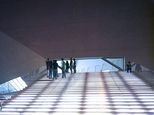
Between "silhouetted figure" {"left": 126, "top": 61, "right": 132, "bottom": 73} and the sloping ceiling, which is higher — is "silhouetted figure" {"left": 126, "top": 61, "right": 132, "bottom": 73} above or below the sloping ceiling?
below

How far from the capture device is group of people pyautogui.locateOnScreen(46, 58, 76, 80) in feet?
48.7

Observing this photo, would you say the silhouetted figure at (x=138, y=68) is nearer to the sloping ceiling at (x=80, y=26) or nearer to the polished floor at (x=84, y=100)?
the sloping ceiling at (x=80, y=26)

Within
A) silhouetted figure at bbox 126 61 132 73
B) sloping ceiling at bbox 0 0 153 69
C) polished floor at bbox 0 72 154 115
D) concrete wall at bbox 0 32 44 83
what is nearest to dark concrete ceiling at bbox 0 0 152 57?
sloping ceiling at bbox 0 0 153 69

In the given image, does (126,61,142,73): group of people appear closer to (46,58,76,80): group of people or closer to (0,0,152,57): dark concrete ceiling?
(0,0,152,57): dark concrete ceiling

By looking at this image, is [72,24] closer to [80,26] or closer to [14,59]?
[80,26]

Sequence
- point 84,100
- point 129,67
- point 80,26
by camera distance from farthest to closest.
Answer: point 80,26, point 129,67, point 84,100

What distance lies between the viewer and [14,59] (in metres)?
18.4

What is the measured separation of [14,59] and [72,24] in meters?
3.99

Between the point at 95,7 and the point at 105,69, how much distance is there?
13.0ft

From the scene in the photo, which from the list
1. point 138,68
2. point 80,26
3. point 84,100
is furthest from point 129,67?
point 84,100

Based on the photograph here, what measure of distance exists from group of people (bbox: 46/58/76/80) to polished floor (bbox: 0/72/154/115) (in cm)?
259

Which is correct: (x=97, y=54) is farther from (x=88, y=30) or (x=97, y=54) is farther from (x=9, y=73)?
(x=9, y=73)

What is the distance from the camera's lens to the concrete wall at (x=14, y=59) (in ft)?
59.4

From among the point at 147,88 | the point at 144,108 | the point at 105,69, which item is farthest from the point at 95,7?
the point at 144,108
